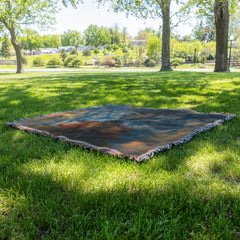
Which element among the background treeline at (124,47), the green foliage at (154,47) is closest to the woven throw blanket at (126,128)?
the background treeline at (124,47)

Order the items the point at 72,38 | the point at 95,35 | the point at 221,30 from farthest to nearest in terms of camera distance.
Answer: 1. the point at 72,38
2. the point at 95,35
3. the point at 221,30

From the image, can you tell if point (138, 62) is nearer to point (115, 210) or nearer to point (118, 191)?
point (118, 191)

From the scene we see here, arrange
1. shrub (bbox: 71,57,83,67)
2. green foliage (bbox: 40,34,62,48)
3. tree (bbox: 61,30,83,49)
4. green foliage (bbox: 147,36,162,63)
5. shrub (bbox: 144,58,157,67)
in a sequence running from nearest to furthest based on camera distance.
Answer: shrub (bbox: 144,58,157,67)
shrub (bbox: 71,57,83,67)
green foliage (bbox: 147,36,162,63)
tree (bbox: 61,30,83,49)
green foliage (bbox: 40,34,62,48)

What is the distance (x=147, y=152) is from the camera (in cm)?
232

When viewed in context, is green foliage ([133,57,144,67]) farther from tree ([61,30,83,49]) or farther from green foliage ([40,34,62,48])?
green foliage ([40,34,62,48])

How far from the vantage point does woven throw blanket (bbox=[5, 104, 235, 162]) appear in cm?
254

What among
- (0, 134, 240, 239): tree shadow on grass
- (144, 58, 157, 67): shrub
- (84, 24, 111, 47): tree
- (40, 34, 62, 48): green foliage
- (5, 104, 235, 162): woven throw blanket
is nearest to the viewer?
(0, 134, 240, 239): tree shadow on grass

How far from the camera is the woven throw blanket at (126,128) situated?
8.33 feet

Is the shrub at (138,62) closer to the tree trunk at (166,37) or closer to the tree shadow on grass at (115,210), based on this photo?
the tree trunk at (166,37)

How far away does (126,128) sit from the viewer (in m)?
3.28

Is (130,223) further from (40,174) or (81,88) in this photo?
(81,88)

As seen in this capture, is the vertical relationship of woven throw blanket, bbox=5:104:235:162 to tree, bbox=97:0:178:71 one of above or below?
below

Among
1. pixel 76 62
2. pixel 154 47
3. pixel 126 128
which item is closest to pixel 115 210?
pixel 126 128

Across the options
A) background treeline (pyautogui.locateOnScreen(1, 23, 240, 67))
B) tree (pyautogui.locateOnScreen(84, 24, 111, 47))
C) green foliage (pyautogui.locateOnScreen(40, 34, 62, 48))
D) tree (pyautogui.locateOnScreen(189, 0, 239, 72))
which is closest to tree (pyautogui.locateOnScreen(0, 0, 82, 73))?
background treeline (pyautogui.locateOnScreen(1, 23, 240, 67))
